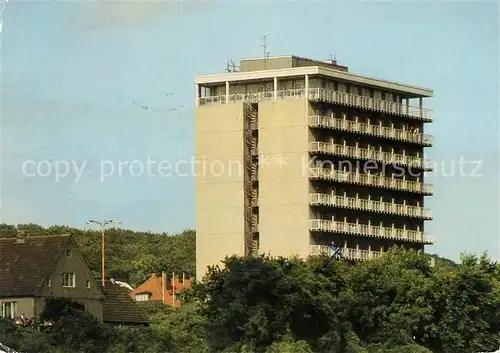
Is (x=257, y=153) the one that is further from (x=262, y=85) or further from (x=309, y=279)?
(x=309, y=279)

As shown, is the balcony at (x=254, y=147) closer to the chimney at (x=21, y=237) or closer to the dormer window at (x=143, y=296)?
the chimney at (x=21, y=237)

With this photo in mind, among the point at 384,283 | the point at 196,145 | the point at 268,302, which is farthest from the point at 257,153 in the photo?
the point at 268,302

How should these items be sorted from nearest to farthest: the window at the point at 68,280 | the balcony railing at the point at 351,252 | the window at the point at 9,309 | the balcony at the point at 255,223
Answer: the window at the point at 9,309
the window at the point at 68,280
the balcony railing at the point at 351,252
the balcony at the point at 255,223

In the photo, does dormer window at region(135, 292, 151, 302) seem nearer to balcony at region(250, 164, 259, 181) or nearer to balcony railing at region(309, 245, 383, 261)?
balcony at region(250, 164, 259, 181)

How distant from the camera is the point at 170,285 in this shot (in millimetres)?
186250

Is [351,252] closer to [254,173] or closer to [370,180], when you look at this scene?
[370,180]

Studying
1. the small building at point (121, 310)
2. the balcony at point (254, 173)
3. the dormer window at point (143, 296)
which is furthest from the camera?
the dormer window at point (143, 296)

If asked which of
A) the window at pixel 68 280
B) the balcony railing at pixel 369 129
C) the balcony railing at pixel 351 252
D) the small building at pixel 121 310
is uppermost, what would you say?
the balcony railing at pixel 369 129

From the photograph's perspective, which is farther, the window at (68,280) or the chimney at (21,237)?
the chimney at (21,237)

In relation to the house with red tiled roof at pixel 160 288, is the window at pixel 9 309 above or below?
below

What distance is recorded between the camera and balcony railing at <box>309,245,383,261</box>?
138625mm

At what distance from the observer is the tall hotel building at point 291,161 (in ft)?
458

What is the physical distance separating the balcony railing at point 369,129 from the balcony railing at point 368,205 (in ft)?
16.4

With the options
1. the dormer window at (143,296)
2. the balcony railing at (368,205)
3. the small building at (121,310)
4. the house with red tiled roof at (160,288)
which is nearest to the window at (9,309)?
the small building at (121,310)
